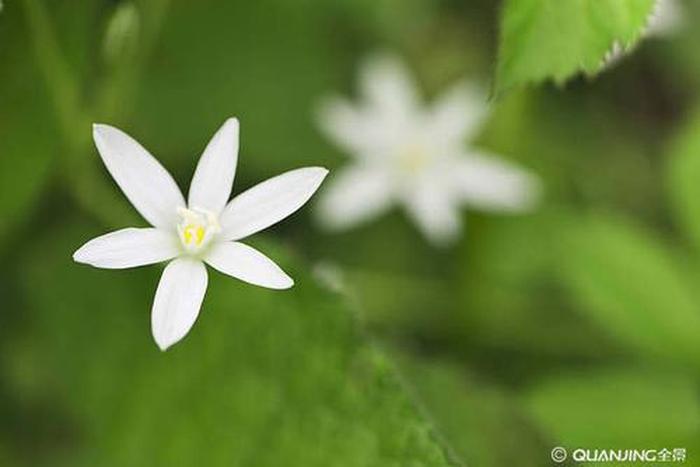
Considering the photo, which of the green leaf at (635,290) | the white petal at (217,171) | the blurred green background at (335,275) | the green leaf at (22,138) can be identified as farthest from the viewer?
the green leaf at (635,290)

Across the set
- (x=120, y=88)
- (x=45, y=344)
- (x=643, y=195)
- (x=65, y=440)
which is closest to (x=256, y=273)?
(x=120, y=88)

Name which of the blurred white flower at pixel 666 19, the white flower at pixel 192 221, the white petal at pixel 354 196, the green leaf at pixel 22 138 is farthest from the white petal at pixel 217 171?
the blurred white flower at pixel 666 19

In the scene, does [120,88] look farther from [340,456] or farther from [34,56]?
[340,456]

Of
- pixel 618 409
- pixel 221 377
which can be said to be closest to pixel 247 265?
pixel 221 377

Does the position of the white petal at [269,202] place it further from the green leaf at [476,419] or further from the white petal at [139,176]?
the green leaf at [476,419]

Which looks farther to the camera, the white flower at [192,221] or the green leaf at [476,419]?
the green leaf at [476,419]

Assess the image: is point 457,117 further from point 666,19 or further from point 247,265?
point 247,265
